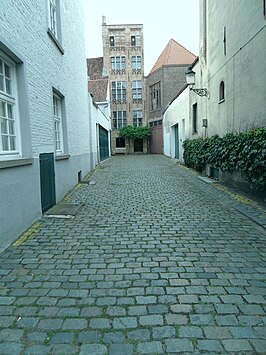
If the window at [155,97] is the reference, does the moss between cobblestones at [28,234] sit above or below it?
below

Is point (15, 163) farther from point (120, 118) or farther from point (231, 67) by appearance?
point (120, 118)

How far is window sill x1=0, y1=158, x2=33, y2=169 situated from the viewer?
171 inches

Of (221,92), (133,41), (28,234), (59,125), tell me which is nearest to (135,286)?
(28,234)

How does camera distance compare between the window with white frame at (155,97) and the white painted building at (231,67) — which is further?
the window with white frame at (155,97)

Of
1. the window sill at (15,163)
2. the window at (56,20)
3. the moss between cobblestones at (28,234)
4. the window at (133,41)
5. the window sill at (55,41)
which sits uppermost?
the window at (133,41)

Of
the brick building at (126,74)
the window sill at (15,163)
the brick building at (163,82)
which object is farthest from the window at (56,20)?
the brick building at (126,74)

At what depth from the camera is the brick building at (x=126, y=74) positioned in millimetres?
38062

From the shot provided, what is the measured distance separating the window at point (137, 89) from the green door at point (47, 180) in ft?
→ 109

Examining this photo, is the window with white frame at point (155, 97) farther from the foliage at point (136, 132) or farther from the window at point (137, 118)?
the foliage at point (136, 132)

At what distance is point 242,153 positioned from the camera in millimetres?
7449

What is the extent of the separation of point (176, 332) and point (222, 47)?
977 cm

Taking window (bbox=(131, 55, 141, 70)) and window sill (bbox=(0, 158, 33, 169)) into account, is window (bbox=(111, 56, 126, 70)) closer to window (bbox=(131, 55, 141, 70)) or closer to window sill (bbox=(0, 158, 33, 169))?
window (bbox=(131, 55, 141, 70))

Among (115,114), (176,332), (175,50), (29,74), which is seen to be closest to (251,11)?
(29,74)

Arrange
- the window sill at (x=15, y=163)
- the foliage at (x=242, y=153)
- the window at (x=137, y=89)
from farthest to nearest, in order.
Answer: the window at (x=137, y=89) < the foliage at (x=242, y=153) < the window sill at (x=15, y=163)
